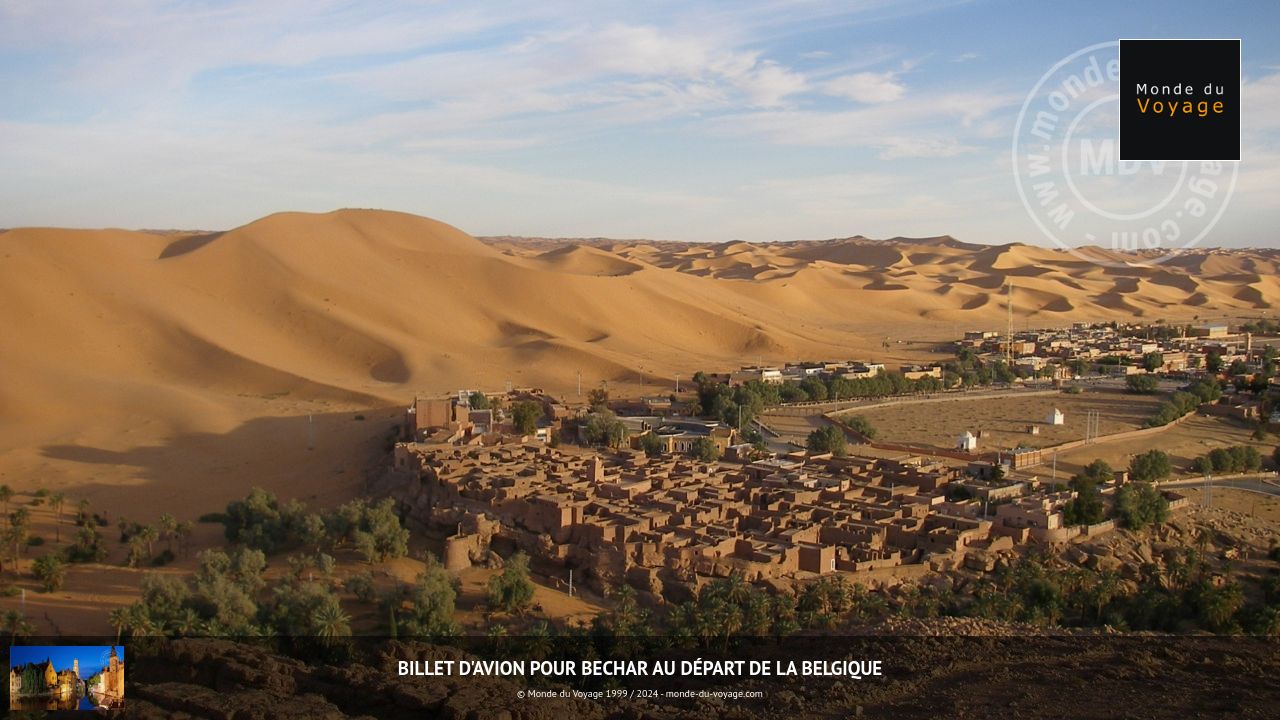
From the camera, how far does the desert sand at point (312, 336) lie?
919 inches

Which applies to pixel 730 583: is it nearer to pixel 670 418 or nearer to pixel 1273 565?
pixel 1273 565

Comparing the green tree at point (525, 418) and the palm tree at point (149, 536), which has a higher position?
the green tree at point (525, 418)

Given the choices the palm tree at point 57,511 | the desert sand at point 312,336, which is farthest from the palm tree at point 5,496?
the desert sand at point 312,336

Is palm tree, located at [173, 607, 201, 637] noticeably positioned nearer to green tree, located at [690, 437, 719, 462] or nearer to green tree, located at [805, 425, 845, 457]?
green tree, located at [690, 437, 719, 462]

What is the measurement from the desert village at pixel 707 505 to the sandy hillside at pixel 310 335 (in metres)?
3.20

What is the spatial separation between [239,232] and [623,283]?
2099cm

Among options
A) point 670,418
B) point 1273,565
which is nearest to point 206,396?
point 670,418

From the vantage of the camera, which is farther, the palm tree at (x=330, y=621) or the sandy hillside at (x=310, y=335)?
the sandy hillside at (x=310, y=335)

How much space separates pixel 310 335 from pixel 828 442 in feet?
78.7

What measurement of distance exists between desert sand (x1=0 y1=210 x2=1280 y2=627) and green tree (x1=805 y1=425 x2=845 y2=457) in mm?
10607

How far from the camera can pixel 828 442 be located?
987 inches

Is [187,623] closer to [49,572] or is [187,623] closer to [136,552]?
[49,572]

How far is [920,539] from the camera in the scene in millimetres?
16656

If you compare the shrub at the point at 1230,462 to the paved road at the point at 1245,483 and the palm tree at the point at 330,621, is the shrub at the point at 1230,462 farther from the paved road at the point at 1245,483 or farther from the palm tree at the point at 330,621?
the palm tree at the point at 330,621
